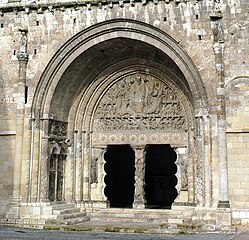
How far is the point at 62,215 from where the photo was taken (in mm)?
12625

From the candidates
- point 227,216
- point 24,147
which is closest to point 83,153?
point 24,147

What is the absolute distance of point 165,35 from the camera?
1234 centimetres

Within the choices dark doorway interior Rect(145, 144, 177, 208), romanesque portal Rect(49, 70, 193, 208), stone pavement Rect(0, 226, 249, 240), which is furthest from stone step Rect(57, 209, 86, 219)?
dark doorway interior Rect(145, 144, 177, 208)

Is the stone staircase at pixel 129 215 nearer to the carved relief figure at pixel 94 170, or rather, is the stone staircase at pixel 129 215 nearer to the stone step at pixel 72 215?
the stone step at pixel 72 215

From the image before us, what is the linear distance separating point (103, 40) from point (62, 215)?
520 centimetres

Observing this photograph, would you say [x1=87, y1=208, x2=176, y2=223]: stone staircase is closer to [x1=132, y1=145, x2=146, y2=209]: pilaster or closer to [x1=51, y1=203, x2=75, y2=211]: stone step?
[x1=132, y1=145, x2=146, y2=209]: pilaster

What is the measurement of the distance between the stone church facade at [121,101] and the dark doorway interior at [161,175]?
5065mm

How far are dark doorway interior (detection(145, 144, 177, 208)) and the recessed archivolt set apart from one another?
7081mm

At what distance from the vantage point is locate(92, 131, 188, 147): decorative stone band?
44.9ft

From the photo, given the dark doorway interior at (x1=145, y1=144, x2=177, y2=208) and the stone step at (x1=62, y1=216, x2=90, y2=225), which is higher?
the dark doorway interior at (x1=145, y1=144, x2=177, y2=208)

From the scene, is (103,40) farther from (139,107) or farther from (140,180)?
(140,180)

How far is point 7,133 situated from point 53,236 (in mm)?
4241

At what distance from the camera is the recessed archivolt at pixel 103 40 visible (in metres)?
12.1

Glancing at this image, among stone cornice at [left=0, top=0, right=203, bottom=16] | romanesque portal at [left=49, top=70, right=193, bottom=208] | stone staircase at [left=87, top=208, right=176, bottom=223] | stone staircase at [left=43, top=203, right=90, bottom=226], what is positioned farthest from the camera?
romanesque portal at [left=49, top=70, right=193, bottom=208]
